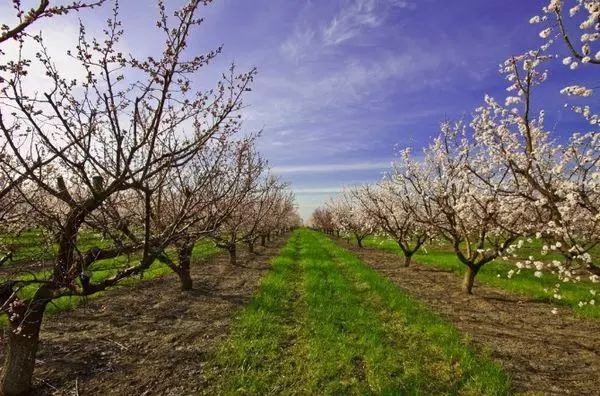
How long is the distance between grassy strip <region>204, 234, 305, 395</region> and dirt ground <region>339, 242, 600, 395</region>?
4419 millimetres

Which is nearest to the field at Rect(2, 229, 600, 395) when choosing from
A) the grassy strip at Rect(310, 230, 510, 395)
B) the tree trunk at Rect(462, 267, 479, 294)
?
the grassy strip at Rect(310, 230, 510, 395)

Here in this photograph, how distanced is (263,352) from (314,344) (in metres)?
1.26

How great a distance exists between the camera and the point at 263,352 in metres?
8.69

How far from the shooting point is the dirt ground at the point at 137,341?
718cm

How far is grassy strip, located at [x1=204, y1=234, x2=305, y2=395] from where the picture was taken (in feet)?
23.3

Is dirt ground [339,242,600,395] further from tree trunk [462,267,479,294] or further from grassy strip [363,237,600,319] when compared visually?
grassy strip [363,237,600,319]

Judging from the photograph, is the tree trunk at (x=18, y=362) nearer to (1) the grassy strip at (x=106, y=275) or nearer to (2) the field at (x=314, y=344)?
(2) the field at (x=314, y=344)

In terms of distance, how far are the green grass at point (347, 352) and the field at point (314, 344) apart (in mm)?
32

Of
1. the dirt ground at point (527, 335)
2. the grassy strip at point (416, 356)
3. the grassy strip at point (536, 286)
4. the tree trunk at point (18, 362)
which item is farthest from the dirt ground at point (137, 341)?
the grassy strip at point (536, 286)

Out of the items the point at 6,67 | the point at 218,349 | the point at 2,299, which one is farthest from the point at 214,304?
the point at 6,67

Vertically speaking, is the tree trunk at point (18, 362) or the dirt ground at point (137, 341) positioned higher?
the tree trunk at point (18, 362)

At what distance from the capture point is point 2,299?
5527 millimetres

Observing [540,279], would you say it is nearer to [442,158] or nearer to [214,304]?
[442,158]

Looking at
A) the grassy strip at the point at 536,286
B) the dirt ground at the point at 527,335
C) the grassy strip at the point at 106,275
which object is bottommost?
the dirt ground at the point at 527,335
